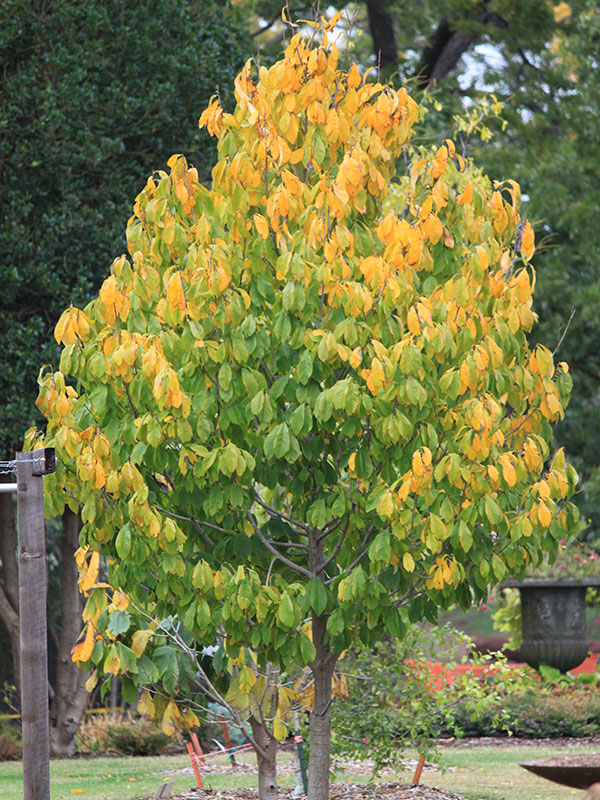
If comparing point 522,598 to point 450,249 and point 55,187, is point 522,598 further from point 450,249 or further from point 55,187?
point 450,249

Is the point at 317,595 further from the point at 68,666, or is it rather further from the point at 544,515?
the point at 68,666

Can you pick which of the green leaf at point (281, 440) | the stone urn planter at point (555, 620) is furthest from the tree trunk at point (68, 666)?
the green leaf at point (281, 440)

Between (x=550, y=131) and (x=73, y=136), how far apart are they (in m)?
11.0

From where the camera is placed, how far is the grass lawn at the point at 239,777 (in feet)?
28.1

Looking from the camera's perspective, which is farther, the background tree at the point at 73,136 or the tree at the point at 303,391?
the background tree at the point at 73,136

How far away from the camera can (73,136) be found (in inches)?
427

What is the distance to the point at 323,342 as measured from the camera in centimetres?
477

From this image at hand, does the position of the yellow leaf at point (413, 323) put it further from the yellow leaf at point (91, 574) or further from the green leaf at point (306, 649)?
the yellow leaf at point (91, 574)

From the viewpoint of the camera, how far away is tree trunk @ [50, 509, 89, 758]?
39.9 ft

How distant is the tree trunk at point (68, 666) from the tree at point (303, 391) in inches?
264

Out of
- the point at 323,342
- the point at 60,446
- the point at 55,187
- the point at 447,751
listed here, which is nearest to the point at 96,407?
the point at 60,446

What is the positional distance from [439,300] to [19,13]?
732 cm

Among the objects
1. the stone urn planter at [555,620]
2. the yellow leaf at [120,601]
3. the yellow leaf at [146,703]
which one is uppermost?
the yellow leaf at [120,601]

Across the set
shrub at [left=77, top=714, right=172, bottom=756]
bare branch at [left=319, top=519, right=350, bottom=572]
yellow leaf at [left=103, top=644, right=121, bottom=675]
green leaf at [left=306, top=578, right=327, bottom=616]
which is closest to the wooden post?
yellow leaf at [left=103, top=644, right=121, bottom=675]
